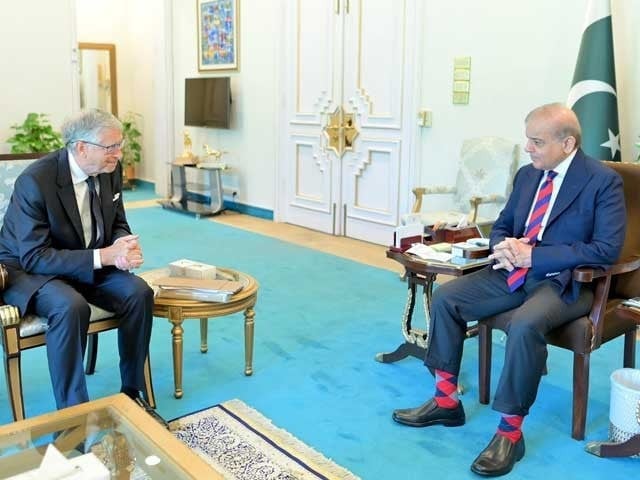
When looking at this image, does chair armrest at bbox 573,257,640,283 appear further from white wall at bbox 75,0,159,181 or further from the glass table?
white wall at bbox 75,0,159,181

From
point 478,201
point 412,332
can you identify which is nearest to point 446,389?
point 412,332

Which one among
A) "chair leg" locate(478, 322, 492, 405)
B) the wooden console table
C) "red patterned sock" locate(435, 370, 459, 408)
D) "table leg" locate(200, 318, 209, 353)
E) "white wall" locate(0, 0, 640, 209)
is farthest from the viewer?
the wooden console table

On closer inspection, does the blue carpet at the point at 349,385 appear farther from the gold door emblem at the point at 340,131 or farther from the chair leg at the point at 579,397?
the gold door emblem at the point at 340,131

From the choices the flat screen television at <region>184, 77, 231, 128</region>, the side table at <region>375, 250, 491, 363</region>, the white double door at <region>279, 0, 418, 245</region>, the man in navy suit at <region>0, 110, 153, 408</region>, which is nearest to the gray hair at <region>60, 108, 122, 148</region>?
the man in navy suit at <region>0, 110, 153, 408</region>

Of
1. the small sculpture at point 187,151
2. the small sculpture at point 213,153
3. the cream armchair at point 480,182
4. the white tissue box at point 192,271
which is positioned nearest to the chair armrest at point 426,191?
the cream armchair at point 480,182

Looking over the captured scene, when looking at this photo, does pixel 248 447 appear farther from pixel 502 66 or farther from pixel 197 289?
pixel 502 66

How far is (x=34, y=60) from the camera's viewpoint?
5914 millimetres

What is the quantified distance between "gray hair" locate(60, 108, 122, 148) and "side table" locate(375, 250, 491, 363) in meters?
1.28

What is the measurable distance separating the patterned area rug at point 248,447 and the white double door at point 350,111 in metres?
3.15

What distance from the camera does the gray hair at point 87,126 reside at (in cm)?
242

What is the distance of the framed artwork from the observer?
6836 millimetres

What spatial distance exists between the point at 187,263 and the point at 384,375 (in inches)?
39.6

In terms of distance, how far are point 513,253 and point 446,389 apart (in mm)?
568

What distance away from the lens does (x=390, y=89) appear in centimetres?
535
